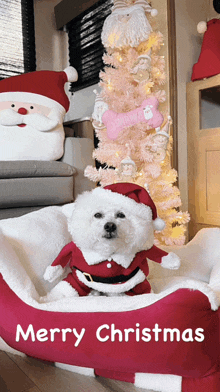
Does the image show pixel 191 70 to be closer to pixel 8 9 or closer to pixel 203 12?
pixel 203 12

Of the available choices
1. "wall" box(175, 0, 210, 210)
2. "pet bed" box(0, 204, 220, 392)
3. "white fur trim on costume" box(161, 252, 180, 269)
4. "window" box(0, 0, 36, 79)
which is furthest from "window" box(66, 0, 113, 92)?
"pet bed" box(0, 204, 220, 392)

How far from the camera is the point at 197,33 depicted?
2.03 m

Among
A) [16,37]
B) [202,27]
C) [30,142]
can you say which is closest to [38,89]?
[30,142]

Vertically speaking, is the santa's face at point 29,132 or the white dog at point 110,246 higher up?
the santa's face at point 29,132

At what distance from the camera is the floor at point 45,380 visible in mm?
562

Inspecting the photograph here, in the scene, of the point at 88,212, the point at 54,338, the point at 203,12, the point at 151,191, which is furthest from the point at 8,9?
the point at 54,338

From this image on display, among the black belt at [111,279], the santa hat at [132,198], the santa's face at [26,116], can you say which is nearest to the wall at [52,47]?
the santa's face at [26,116]

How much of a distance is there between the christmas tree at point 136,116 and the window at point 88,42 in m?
0.89

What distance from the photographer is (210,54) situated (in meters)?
1.83

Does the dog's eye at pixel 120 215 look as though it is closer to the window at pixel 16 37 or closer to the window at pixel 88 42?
the window at pixel 88 42

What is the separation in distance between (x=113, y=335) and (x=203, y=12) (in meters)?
2.17

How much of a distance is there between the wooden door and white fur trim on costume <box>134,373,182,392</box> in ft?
4.46

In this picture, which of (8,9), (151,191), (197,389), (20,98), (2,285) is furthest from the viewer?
(8,9)

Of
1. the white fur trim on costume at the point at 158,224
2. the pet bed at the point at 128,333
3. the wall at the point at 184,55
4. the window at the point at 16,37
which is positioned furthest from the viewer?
the window at the point at 16,37
